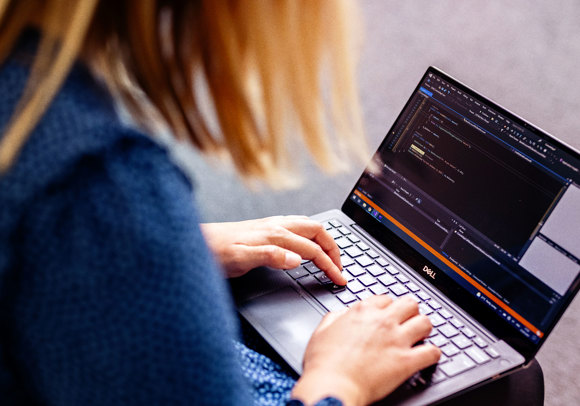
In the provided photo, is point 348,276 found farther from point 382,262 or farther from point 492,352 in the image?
point 492,352

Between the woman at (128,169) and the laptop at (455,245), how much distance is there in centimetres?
24

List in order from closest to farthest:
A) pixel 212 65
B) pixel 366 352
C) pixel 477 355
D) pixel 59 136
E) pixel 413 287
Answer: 1. pixel 59 136
2. pixel 212 65
3. pixel 366 352
4. pixel 477 355
5. pixel 413 287

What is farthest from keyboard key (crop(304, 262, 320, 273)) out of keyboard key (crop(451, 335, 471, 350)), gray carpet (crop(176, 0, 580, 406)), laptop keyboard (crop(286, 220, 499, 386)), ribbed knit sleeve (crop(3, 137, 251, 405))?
gray carpet (crop(176, 0, 580, 406))

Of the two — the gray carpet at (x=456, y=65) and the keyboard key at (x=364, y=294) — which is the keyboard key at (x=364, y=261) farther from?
the gray carpet at (x=456, y=65)

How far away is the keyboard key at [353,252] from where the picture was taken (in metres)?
0.92

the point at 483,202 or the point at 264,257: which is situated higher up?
the point at 483,202

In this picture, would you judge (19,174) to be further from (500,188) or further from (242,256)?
(500,188)

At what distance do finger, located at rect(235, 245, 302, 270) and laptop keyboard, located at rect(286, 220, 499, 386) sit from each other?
0.05 m

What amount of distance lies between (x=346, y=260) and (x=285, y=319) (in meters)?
0.15

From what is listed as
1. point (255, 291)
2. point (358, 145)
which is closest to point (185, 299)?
point (358, 145)

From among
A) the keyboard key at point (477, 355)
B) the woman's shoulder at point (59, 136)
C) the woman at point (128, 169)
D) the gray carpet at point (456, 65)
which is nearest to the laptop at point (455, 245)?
the keyboard key at point (477, 355)

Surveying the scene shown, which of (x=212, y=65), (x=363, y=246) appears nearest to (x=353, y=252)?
(x=363, y=246)

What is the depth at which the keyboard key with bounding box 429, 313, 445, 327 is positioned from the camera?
82 cm

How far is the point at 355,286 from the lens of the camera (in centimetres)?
87
